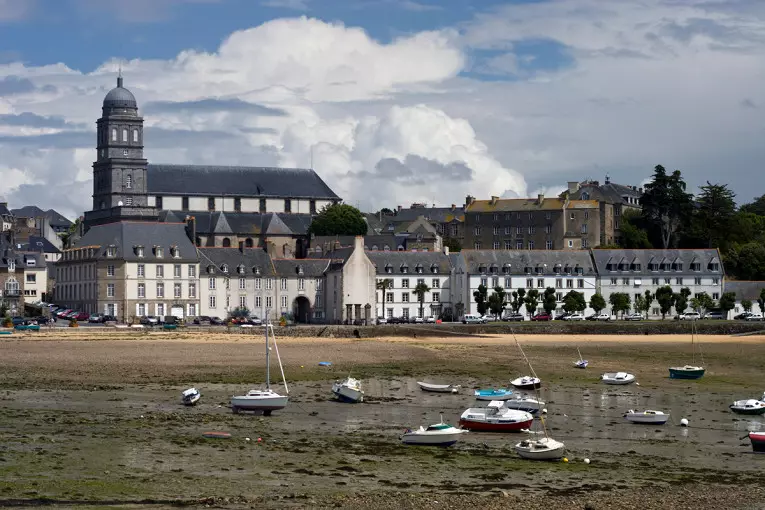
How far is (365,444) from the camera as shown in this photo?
35.4 metres

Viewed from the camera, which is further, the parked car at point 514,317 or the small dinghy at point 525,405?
the parked car at point 514,317

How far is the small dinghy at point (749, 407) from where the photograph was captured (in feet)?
144

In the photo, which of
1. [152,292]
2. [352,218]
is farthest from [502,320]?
[352,218]

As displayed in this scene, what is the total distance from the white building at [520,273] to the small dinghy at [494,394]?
63.2m

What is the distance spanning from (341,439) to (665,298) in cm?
7691

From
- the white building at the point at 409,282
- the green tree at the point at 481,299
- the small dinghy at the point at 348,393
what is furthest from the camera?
the white building at the point at 409,282

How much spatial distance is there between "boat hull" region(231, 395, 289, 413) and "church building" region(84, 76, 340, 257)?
3453 inches

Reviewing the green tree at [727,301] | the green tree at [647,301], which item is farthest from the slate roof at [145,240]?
the green tree at [727,301]

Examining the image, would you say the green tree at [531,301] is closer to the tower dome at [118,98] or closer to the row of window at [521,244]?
the row of window at [521,244]

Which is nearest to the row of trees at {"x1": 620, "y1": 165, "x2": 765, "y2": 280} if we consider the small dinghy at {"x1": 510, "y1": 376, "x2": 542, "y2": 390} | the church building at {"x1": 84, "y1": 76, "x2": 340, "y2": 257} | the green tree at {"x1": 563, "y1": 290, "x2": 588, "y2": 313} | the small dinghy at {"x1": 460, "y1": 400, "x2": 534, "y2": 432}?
the green tree at {"x1": 563, "y1": 290, "x2": 588, "y2": 313}

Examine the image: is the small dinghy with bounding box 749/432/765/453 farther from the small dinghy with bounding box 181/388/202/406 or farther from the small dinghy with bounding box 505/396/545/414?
the small dinghy with bounding box 181/388/202/406

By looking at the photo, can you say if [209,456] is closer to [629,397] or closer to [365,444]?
[365,444]

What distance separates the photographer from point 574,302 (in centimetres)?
10856

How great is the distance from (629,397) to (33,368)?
25.8 meters
